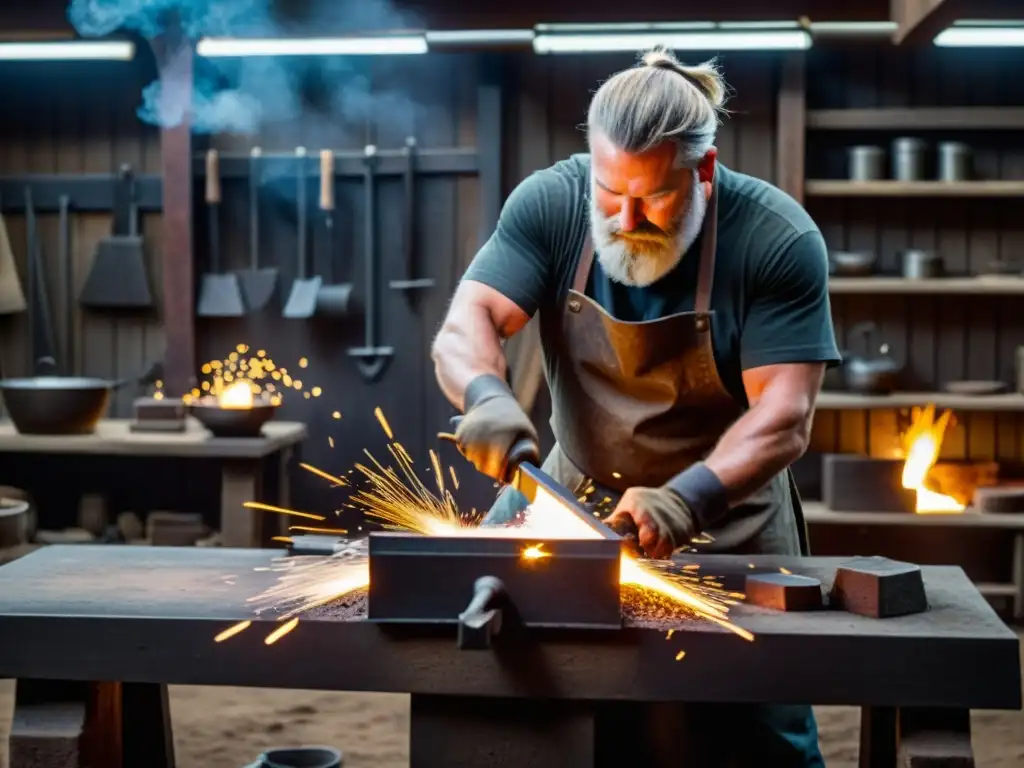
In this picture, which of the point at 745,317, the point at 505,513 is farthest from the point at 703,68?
the point at 505,513

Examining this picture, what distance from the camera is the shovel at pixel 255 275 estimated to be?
624cm

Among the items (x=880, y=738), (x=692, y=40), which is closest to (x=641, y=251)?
(x=880, y=738)

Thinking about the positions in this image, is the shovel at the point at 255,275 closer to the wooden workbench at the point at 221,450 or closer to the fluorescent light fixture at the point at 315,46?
the fluorescent light fixture at the point at 315,46

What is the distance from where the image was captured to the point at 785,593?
2438 millimetres

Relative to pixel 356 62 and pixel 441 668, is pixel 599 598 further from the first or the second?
pixel 356 62

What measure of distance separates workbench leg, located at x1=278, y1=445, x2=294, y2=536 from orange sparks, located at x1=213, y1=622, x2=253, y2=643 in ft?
12.1

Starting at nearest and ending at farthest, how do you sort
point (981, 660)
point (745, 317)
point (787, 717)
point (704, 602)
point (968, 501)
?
1. point (981, 660)
2. point (704, 602)
3. point (787, 717)
4. point (745, 317)
5. point (968, 501)

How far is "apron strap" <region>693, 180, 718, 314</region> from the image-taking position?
294 cm

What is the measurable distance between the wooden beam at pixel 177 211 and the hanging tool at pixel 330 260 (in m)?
0.63

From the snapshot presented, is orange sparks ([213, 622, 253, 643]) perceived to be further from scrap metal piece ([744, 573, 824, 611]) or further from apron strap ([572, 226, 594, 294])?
apron strap ([572, 226, 594, 294])

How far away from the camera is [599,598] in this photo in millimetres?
2240

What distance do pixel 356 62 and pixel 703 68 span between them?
3684mm

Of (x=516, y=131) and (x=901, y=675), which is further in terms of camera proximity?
(x=516, y=131)

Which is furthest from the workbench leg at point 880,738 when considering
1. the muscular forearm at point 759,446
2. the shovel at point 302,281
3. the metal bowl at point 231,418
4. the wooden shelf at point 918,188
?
the shovel at point 302,281
